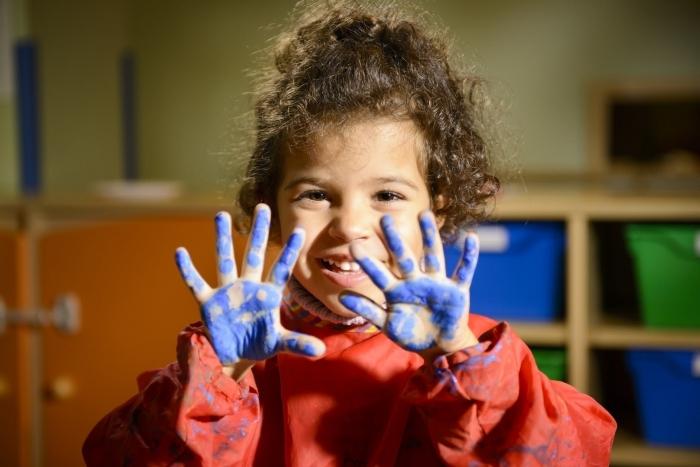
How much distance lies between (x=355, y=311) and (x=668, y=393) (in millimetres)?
1354

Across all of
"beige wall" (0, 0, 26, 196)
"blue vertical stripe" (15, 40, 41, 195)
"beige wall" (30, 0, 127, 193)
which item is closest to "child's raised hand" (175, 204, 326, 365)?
"blue vertical stripe" (15, 40, 41, 195)

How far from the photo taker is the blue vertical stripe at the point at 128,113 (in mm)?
2373

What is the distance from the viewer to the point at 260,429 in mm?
854

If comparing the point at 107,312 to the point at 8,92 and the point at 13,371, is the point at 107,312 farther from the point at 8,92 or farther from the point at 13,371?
the point at 8,92

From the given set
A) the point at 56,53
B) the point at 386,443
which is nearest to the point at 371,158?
the point at 386,443

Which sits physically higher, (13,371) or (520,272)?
(520,272)

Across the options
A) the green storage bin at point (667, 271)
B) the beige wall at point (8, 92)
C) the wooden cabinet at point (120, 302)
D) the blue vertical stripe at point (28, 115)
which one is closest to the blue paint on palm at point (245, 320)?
the wooden cabinet at point (120, 302)

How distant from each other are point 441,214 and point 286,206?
193 millimetres

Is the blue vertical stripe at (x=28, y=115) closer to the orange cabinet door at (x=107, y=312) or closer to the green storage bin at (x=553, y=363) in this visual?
the orange cabinet door at (x=107, y=312)

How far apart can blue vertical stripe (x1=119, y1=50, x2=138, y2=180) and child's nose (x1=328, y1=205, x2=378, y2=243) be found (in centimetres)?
170

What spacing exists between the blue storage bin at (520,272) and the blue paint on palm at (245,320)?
3.84 feet

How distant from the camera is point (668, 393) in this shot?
186 cm

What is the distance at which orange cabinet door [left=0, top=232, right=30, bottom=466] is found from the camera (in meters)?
1.89

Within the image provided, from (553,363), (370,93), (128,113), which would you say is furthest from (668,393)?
(128,113)
